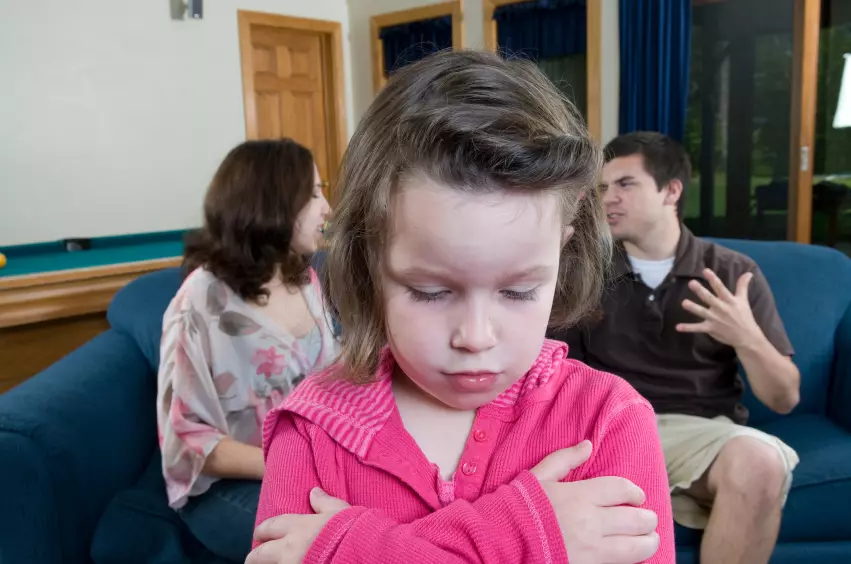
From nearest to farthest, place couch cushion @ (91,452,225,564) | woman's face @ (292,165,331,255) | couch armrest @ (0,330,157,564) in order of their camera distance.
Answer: couch armrest @ (0,330,157,564)
couch cushion @ (91,452,225,564)
woman's face @ (292,165,331,255)

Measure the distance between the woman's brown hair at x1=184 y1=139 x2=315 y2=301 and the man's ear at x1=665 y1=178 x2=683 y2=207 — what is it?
3.54 ft

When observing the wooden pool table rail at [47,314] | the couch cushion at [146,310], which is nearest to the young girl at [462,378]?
the couch cushion at [146,310]

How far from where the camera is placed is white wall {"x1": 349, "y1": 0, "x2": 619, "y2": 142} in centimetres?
486

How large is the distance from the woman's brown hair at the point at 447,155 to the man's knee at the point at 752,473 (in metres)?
1.03

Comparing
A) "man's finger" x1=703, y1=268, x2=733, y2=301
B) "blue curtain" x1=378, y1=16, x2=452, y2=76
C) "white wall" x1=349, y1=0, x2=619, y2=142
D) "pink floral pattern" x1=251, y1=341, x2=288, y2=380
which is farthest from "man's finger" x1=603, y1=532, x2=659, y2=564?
"blue curtain" x1=378, y1=16, x2=452, y2=76

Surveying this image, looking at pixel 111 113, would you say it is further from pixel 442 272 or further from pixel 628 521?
pixel 628 521

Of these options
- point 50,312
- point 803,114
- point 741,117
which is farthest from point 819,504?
point 741,117

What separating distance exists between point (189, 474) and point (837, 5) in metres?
4.43

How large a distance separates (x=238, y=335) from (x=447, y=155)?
49.9 inches

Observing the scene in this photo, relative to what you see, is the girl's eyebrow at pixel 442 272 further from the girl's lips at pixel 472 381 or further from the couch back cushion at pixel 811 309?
the couch back cushion at pixel 811 309

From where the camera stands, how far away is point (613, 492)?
646 millimetres

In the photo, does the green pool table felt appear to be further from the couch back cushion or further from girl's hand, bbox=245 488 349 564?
girl's hand, bbox=245 488 349 564

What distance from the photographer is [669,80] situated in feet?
15.1

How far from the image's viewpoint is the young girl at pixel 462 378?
0.60 m
